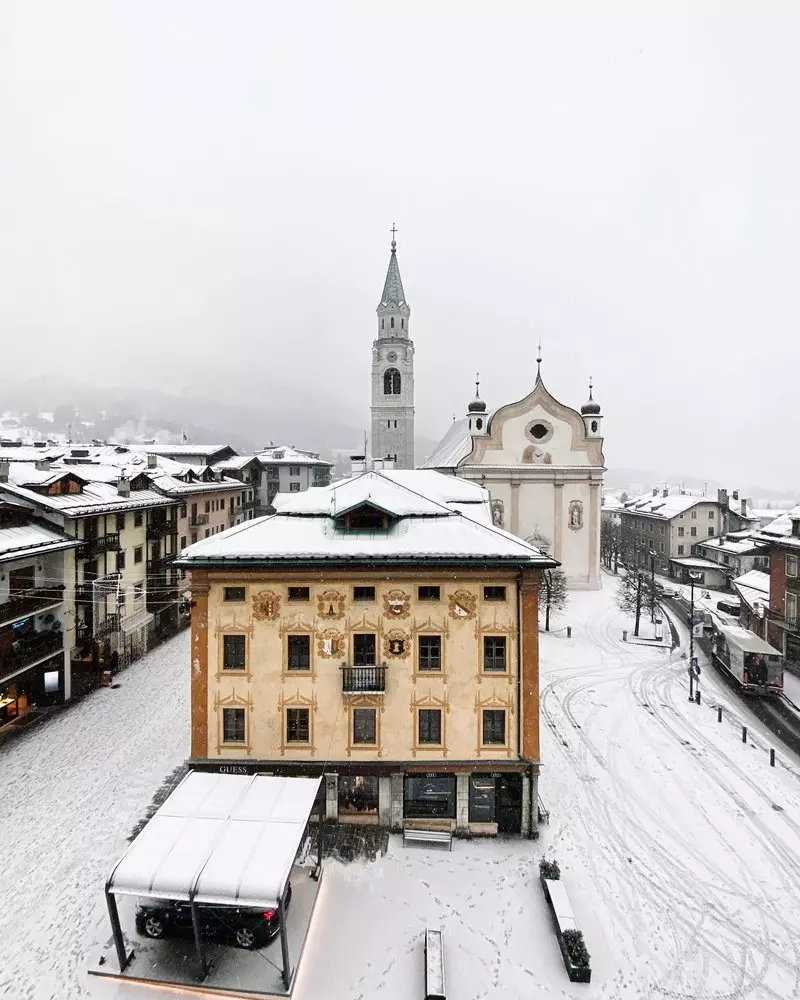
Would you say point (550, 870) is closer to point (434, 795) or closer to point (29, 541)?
point (434, 795)

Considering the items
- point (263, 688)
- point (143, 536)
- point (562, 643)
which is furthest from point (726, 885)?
point (143, 536)

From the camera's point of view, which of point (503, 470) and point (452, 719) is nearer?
point (452, 719)

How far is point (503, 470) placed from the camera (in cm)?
5672

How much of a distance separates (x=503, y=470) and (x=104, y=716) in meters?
43.0

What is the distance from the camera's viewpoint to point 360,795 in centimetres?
1892

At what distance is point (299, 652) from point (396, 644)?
3609 millimetres

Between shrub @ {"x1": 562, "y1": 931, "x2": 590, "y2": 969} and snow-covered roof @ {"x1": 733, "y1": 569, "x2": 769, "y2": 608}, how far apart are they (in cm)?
3406

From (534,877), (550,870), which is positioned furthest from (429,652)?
(534,877)

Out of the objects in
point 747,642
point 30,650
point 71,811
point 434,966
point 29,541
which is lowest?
point 434,966

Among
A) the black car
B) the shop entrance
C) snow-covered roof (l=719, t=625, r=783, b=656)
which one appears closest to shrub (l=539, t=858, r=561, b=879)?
the shop entrance

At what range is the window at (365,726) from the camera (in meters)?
18.7

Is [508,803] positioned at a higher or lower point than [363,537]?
lower

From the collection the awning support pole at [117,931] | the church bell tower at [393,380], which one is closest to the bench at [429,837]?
the awning support pole at [117,931]

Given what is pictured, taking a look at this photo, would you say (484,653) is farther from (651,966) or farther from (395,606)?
(651,966)
